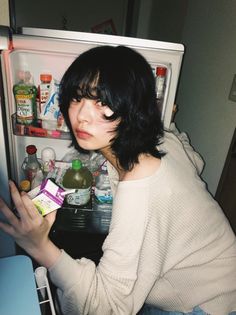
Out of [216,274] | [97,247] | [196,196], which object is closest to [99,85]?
[196,196]

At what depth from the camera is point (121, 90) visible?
2.07 feet

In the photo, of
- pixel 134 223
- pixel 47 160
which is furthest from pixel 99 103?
pixel 47 160

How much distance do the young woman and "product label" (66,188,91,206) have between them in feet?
0.96

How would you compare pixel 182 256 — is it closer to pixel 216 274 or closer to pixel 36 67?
pixel 216 274

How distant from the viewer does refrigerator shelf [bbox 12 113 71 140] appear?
0.89 metres

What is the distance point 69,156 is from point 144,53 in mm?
616

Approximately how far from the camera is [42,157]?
1.11m

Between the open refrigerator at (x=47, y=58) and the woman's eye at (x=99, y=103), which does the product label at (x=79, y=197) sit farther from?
the woman's eye at (x=99, y=103)

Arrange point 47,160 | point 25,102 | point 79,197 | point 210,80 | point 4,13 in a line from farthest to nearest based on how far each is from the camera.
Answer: point 210,80
point 47,160
point 79,197
point 25,102
point 4,13

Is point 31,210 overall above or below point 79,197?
above

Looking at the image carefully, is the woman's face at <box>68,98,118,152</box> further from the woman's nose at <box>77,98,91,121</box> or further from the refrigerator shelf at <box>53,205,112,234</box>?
the refrigerator shelf at <box>53,205,112,234</box>

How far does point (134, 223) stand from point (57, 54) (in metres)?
0.68

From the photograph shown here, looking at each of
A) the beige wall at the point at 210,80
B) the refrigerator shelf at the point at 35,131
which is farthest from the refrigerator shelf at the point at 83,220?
the beige wall at the point at 210,80

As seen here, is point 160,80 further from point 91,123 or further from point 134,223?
point 134,223
